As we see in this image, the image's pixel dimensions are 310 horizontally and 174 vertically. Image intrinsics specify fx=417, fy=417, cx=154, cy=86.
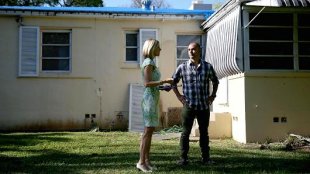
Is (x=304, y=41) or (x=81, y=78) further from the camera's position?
(x=81, y=78)

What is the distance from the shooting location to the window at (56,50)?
1337 cm

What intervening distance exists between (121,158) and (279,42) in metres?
5.15

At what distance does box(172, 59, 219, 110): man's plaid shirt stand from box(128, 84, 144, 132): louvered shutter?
7014 millimetres

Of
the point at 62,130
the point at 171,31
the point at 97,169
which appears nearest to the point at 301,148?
the point at 97,169

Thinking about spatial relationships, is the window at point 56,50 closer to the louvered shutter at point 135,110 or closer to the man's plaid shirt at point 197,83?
the louvered shutter at point 135,110

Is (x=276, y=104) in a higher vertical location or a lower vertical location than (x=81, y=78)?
lower

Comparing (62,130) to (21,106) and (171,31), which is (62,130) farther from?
(171,31)

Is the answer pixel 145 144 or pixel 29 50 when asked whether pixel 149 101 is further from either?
pixel 29 50

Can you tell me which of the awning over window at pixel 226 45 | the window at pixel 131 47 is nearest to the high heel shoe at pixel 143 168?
the awning over window at pixel 226 45

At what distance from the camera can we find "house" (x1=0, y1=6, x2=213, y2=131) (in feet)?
42.8

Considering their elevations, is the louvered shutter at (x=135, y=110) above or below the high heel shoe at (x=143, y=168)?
above

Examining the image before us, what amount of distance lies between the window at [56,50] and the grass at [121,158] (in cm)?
445

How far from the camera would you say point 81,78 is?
1327 cm

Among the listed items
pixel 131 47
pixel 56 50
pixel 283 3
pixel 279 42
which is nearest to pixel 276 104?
pixel 279 42
